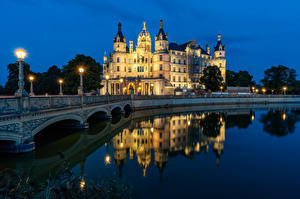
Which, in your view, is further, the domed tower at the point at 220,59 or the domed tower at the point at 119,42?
the domed tower at the point at 220,59

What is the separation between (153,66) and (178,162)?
67144 mm

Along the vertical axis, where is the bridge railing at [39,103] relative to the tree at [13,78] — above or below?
below

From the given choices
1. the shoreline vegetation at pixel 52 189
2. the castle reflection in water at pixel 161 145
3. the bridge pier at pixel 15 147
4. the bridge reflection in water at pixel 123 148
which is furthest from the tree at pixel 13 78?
the shoreline vegetation at pixel 52 189

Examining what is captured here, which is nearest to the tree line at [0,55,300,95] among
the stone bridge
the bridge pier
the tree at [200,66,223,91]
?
A: the tree at [200,66,223,91]

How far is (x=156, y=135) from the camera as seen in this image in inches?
856

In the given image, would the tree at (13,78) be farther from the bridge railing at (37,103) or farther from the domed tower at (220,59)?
the domed tower at (220,59)

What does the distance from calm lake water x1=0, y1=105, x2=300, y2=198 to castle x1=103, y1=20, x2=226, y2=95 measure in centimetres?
5089

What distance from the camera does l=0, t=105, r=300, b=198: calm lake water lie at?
9797mm

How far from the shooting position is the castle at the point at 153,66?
72625 millimetres

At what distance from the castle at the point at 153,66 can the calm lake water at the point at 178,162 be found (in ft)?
167

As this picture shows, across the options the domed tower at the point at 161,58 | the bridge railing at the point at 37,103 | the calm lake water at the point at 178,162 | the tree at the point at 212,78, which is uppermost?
the domed tower at the point at 161,58

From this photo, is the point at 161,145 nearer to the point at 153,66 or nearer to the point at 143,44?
the point at 153,66

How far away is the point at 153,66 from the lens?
3083 inches

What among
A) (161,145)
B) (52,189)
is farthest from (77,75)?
(52,189)
